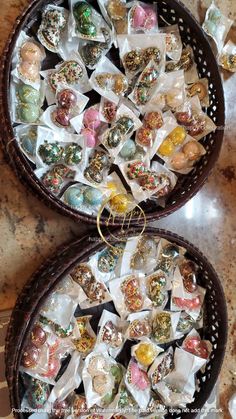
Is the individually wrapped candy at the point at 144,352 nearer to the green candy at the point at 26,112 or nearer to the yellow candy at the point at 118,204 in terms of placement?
the yellow candy at the point at 118,204

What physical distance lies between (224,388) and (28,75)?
1.07 meters

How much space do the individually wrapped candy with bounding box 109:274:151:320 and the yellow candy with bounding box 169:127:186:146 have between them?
1.21 feet

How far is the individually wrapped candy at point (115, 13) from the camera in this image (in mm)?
1327

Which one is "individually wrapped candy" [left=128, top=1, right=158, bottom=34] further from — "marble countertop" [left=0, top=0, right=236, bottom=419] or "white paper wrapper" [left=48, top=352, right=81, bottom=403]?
"white paper wrapper" [left=48, top=352, right=81, bottom=403]

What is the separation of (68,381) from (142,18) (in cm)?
91

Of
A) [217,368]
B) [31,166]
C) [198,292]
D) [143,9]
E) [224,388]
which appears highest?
[143,9]

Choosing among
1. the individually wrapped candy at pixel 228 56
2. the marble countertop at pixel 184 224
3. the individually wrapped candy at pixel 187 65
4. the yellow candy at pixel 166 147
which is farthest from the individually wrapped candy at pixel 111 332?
the individually wrapped candy at pixel 228 56

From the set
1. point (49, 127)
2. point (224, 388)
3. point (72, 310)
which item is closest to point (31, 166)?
point (49, 127)

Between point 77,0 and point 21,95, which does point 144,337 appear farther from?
point 77,0

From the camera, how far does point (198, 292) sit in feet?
4.83

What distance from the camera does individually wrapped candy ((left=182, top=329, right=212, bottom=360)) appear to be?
4.81 ft

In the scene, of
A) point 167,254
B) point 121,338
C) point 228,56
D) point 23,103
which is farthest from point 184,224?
point 23,103

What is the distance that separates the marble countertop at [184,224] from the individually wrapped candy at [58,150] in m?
0.12

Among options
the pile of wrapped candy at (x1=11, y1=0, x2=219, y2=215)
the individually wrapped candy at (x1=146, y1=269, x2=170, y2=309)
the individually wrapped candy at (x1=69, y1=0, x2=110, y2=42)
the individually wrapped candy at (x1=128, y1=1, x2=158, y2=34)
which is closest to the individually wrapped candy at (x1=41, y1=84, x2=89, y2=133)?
the pile of wrapped candy at (x1=11, y1=0, x2=219, y2=215)
